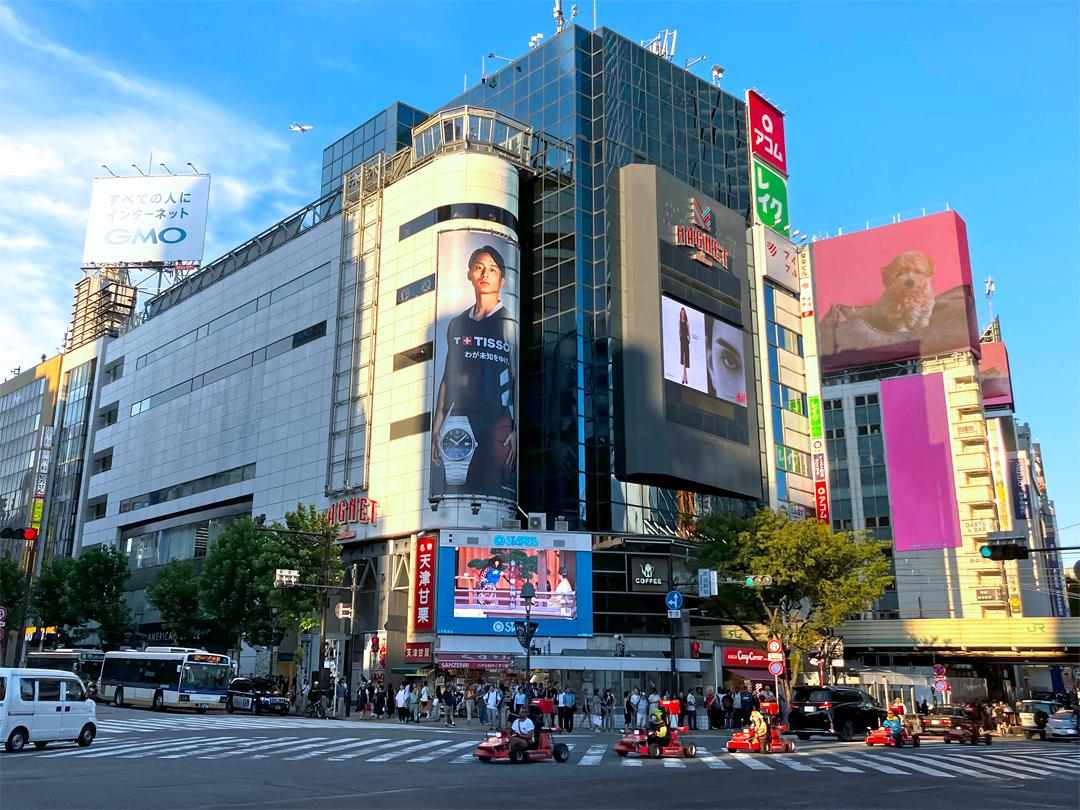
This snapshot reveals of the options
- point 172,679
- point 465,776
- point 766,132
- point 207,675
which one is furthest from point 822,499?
point 465,776

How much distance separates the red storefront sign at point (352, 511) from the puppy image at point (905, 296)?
69080 mm

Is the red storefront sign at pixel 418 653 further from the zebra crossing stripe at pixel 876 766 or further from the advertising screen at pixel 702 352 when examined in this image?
the zebra crossing stripe at pixel 876 766

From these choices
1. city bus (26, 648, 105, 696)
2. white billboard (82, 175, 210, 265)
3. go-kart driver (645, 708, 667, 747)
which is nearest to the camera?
go-kart driver (645, 708, 667, 747)

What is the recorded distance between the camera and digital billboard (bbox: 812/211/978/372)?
10062 centimetres

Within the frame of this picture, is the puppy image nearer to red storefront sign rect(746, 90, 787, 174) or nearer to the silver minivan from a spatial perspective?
red storefront sign rect(746, 90, 787, 174)

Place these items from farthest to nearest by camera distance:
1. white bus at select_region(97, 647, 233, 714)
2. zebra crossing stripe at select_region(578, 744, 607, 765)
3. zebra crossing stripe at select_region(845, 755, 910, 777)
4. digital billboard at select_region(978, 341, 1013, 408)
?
digital billboard at select_region(978, 341, 1013, 408) < white bus at select_region(97, 647, 233, 714) < zebra crossing stripe at select_region(578, 744, 607, 765) < zebra crossing stripe at select_region(845, 755, 910, 777)

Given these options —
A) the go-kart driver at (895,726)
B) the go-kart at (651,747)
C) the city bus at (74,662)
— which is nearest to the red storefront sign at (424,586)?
the city bus at (74,662)

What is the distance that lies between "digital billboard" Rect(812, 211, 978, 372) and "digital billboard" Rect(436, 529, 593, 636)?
2258 inches

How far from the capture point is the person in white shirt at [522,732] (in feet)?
78.9

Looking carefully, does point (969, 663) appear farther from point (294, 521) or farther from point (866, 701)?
point (294, 521)

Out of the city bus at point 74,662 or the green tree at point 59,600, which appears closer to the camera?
the city bus at point 74,662

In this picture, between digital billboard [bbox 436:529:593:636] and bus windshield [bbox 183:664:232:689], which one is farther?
digital billboard [bbox 436:529:593:636]

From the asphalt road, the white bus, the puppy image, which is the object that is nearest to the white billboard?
the white bus

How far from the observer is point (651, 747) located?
26609 mm
